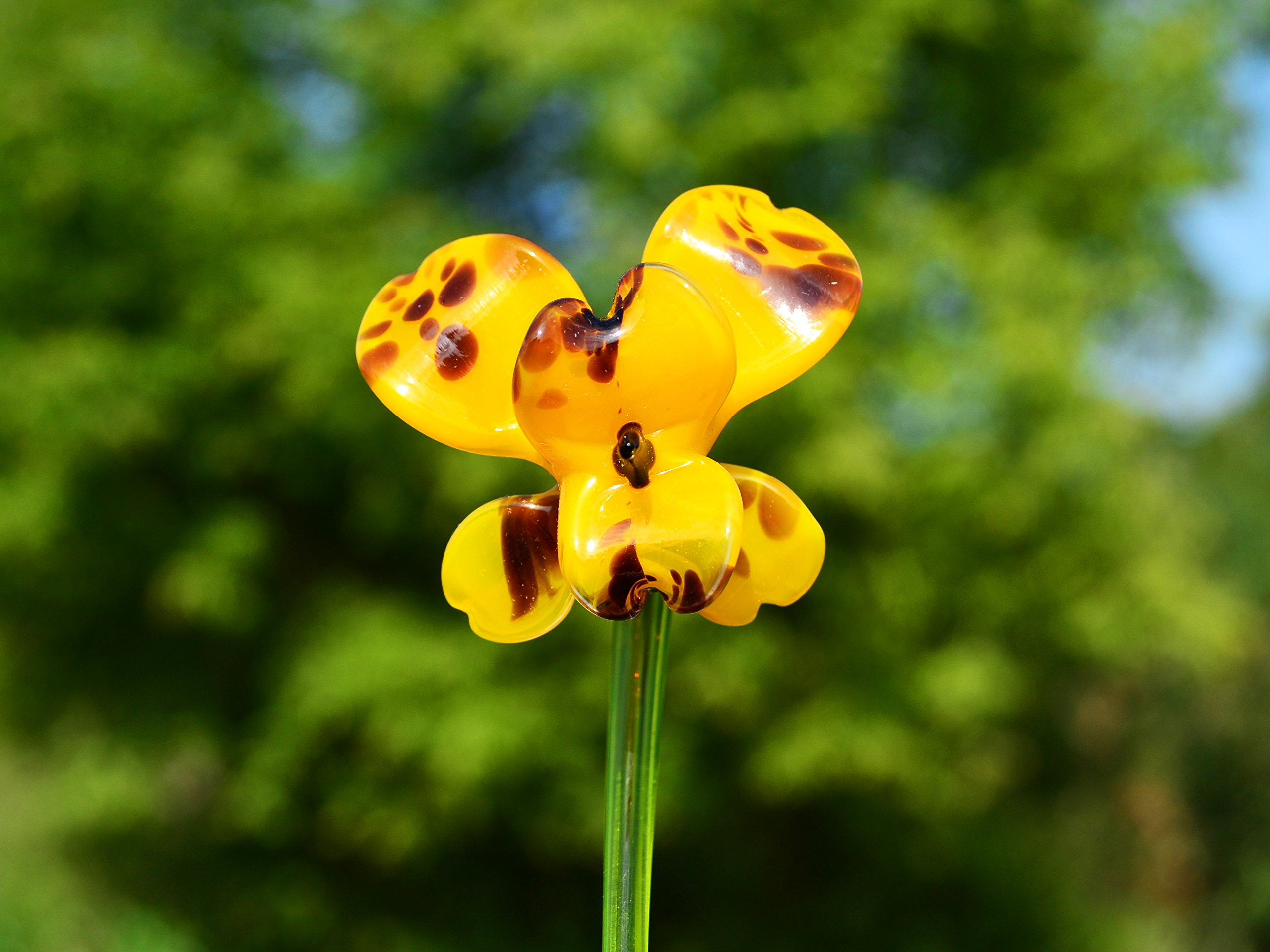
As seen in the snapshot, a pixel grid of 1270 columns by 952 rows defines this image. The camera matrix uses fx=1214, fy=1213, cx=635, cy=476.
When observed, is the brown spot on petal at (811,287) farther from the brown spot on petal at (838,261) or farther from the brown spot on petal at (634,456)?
the brown spot on petal at (634,456)

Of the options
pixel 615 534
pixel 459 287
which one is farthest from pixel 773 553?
pixel 459 287

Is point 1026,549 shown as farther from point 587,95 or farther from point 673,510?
point 673,510

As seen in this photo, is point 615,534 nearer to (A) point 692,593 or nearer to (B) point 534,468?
(A) point 692,593

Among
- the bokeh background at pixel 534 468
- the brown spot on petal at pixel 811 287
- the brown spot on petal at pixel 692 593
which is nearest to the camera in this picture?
the brown spot on petal at pixel 692 593

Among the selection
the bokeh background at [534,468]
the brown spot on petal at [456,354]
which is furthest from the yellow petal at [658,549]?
the bokeh background at [534,468]

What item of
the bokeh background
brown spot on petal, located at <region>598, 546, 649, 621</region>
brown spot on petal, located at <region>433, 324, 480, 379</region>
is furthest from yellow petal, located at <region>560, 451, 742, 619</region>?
the bokeh background

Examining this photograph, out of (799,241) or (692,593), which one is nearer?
(692,593)
